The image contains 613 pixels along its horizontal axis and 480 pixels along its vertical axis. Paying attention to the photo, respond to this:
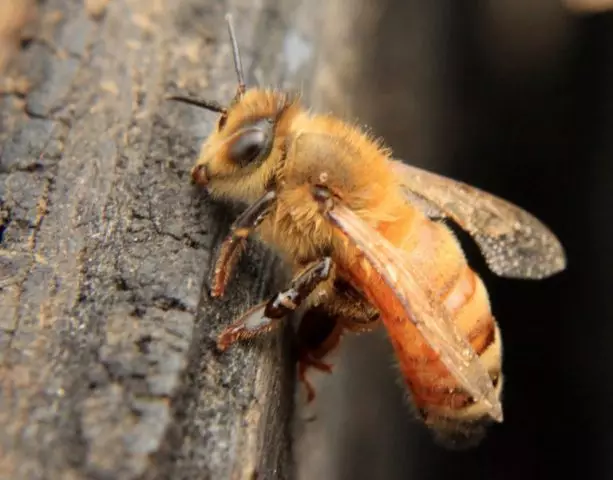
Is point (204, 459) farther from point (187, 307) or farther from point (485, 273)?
point (485, 273)

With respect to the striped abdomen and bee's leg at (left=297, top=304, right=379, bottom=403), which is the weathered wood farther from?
the striped abdomen

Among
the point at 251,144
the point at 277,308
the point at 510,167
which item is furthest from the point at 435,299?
the point at 510,167

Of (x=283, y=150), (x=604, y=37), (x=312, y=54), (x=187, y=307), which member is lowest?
(x=187, y=307)

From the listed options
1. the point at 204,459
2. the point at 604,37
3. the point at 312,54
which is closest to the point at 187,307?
the point at 204,459

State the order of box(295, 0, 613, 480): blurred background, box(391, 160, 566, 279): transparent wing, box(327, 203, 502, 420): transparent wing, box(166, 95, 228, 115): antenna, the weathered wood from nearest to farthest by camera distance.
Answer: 1. the weathered wood
2. box(327, 203, 502, 420): transparent wing
3. box(166, 95, 228, 115): antenna
4. box(391, 160, 566, 279): transparent wing
5. box(295, 0, 613, 480): blurred background

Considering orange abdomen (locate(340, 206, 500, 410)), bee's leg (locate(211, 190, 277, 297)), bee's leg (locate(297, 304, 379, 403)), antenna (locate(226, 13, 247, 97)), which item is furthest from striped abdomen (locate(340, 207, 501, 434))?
antenna (locate(226, 13, 247, 97))

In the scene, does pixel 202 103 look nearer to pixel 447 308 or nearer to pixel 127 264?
pixel 127 264

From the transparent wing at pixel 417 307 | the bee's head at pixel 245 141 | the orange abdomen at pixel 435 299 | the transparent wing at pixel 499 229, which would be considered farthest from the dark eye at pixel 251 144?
the transparent wing at pixel 499 229
